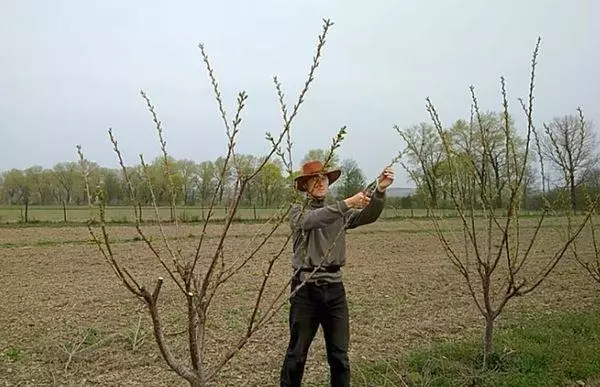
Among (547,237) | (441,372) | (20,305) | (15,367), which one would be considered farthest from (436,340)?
(547,237)

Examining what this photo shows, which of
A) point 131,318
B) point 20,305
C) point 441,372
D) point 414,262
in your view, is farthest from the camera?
point 414,262

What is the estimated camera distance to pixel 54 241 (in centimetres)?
2083

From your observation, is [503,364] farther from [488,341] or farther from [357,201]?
[357,201]

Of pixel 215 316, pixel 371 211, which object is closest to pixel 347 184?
pixel 215 316

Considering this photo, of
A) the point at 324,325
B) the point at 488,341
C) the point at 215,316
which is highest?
the point at 324,325

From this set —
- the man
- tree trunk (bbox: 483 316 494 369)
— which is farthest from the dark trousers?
tree trunk (bbox: 483 316 494 369)

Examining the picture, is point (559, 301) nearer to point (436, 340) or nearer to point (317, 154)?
point (436, 340)

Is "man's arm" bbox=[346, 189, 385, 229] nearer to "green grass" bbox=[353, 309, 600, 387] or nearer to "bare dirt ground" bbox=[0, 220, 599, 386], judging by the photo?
"bare dirt ground" bbox=[0, 220, 599, 386]

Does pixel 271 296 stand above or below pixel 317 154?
below

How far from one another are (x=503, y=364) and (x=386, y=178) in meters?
2.58

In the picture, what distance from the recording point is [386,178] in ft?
11.4

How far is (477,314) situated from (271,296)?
11.5 ft

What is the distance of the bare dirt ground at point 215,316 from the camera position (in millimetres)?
5171

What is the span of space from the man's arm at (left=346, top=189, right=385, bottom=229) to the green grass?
1.55m
